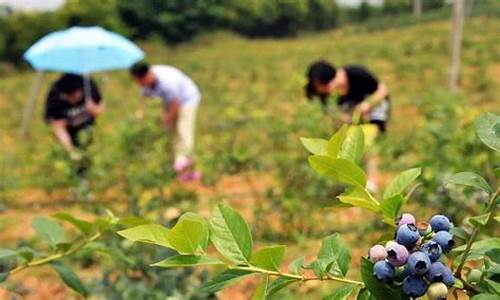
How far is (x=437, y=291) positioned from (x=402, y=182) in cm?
22

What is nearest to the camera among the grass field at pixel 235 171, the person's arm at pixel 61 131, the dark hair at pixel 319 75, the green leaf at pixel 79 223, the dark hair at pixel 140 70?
the green leaf at pixel 79 223

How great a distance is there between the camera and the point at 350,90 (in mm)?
4836

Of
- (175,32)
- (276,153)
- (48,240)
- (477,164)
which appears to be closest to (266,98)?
(276,153)

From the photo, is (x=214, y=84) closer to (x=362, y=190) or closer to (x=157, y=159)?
(x=157, y=159)

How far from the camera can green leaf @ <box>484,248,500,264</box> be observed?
2.88 ft

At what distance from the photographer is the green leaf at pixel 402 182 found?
0.97 m

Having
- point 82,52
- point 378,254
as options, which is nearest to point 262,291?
point 378,254

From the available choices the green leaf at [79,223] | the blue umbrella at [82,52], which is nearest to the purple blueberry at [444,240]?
the green leaf at [79,223]

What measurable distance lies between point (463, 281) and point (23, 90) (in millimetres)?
17080

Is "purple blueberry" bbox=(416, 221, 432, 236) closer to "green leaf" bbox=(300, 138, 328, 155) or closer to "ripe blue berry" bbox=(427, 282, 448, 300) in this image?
"ripe blue berry" bbox=(427, 282, 448, 300)

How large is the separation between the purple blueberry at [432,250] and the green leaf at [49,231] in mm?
787

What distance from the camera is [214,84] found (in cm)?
1581

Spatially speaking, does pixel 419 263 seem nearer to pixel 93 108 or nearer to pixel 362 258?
pixel 362 258

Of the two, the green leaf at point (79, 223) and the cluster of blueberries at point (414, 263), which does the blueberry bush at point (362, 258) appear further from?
the green leaf at point (79, 223)
